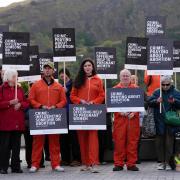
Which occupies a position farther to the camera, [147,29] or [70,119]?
[147,29]

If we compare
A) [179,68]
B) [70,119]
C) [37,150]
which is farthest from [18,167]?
[179,68]

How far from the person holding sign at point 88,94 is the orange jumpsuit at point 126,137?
0.41 m

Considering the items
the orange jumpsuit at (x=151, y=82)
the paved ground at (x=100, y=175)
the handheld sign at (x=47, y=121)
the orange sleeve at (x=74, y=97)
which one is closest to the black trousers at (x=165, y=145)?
the paved ground at (x=100, y=175)

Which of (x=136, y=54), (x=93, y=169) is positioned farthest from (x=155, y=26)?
(x=93, y=169)

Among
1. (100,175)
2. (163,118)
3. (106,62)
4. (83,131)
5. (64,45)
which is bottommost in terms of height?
(100,175)

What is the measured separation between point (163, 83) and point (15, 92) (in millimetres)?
2891

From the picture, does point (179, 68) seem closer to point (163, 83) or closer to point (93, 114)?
point (163, 83)

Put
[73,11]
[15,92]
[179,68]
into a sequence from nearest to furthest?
[15,92] < [179,68] < [73,11]

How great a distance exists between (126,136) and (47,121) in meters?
1.55

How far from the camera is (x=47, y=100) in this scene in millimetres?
11023

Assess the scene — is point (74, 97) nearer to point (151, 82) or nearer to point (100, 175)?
point (100, 175)

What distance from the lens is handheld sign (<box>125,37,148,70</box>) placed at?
12.8 metres

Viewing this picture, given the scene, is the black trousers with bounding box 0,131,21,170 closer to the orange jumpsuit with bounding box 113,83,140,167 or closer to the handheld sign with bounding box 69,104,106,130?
the handheld sign with bounding box 69,104,106,130

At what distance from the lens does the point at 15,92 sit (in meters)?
10.9
